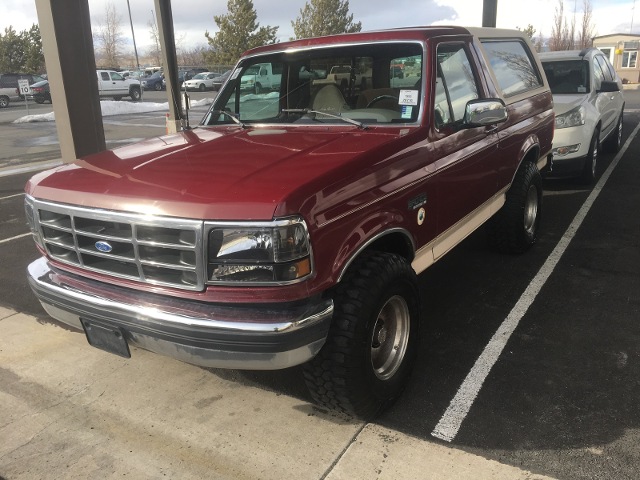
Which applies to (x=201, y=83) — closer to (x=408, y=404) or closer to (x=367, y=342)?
(x=408, y=404)

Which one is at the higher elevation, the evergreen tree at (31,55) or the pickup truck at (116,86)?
the evergreen tree at (31,55)

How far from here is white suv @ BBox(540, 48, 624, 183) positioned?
707 cm

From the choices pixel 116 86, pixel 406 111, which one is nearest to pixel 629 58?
pixel 116 86

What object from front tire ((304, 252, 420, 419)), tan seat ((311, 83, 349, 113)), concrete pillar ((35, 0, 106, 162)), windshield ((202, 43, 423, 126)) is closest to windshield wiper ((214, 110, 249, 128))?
windshield ((202, 43, 423, 126))

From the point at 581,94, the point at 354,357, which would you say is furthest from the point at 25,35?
the point at 354,357

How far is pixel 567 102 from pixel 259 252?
646cm

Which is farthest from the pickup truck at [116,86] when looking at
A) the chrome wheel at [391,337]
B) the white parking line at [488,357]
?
the chrome wheel at [391,337]

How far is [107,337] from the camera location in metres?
2.67

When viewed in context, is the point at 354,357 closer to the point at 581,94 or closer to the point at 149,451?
the point at 149,451

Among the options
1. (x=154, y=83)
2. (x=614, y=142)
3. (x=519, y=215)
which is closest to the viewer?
(x=519, y=215)

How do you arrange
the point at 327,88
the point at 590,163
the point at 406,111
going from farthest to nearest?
1. the point at 590,163
2. the point at 327,88
3. the point at 406,111

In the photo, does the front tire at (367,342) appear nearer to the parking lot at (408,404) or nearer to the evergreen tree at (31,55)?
the parking lot at (408,404)

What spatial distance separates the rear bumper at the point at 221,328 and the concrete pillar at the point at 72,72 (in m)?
4.57

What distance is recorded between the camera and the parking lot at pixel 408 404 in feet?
8.55
